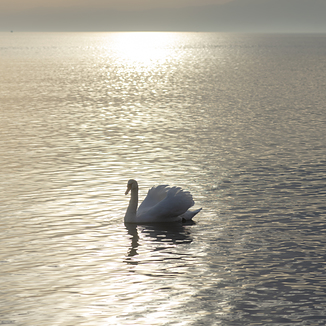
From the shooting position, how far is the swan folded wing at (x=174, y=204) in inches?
714

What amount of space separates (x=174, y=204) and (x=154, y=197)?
1.18m

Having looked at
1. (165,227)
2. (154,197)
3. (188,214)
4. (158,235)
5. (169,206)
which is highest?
(154,197)

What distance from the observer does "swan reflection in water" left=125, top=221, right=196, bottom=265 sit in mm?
16391

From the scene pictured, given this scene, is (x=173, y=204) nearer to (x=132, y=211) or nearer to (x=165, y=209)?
(x=165, y=209)

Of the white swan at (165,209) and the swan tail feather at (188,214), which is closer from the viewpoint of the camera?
the white swan at (165,209)

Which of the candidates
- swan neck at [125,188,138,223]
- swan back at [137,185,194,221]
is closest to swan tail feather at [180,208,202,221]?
swan back at [137,185,194,221]

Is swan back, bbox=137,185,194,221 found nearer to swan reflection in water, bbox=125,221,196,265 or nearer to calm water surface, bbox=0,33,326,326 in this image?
swan reflection in water, bbox=125,221,196,265

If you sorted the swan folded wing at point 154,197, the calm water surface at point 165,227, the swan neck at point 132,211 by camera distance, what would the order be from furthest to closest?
the swan folded wing at point 154,197 < the swan neck at point 132,211 < the calm water surface at point 165,227

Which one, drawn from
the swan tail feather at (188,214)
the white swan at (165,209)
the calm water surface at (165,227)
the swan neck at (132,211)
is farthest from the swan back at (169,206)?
the calm water surface at (165,227)

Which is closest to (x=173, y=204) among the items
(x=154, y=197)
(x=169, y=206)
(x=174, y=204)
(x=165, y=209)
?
(x=174, y=204)

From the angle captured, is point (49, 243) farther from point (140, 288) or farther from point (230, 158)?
point (230, 158)

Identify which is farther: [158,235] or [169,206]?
[169,206]

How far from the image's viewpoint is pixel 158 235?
17.5 metres

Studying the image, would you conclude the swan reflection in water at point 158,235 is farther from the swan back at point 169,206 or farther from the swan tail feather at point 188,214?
the swan back at point 169,206
